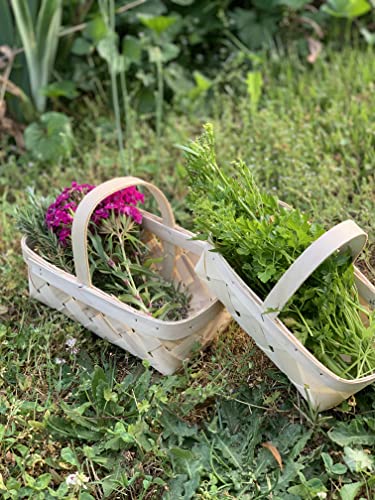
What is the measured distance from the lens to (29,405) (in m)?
1.71

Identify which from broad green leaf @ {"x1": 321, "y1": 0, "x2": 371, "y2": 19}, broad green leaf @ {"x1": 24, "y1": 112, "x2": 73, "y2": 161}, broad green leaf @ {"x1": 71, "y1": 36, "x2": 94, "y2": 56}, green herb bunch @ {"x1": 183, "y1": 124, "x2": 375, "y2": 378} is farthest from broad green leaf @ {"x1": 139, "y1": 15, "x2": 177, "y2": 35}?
green herb bunch @ {"x1": 183, "y1": 124, "x2": 375, "y2": 378}

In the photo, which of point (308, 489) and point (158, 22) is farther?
point (158, 22)

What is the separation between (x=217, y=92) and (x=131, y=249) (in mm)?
1064

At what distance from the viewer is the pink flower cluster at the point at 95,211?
6.22 feet

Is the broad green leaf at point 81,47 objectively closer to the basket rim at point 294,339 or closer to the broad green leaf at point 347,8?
the broad green leaf at point 347,8

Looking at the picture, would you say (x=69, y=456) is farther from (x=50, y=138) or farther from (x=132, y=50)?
(x=132, y=50)

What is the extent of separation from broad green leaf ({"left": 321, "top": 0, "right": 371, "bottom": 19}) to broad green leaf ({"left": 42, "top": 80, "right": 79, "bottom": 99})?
3.59ft

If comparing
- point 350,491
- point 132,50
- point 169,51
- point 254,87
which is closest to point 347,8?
point 254,87

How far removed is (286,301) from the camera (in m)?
1.47

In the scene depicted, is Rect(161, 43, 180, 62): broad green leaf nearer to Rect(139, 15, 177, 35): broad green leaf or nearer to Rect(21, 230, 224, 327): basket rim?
Rect(139, 15, 177, 35): broad green leaf

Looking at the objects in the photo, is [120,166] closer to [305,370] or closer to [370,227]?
[370,227]

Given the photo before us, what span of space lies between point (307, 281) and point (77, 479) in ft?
2.16

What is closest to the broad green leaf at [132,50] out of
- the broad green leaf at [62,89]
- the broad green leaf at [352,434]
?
the broad green leaf at [62,89]

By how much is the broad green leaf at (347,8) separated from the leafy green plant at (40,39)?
1.12 metres
